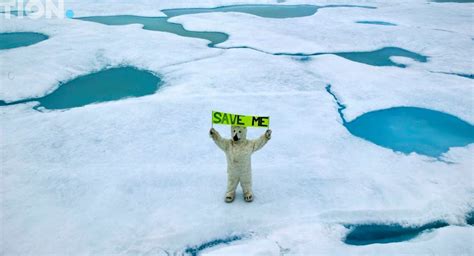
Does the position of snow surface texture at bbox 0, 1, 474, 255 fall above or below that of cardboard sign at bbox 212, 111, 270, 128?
below

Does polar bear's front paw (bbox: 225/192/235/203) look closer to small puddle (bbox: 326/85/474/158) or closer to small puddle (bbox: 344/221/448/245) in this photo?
small puddle (bbox: 344/221/448/245)

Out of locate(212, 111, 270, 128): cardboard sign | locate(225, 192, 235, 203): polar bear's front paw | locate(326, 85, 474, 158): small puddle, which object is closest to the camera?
locate(212, 111, 270, 128): cardboard sign

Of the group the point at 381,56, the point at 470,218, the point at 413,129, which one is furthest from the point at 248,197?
the point at 381,56

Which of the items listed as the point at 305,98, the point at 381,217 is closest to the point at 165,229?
the point at 381,217

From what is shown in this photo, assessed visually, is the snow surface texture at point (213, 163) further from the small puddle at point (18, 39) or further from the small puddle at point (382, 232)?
the small puddle at point (18, 39)

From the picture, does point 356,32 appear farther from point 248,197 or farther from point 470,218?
point 248,197

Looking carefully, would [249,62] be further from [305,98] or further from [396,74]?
[396,74]

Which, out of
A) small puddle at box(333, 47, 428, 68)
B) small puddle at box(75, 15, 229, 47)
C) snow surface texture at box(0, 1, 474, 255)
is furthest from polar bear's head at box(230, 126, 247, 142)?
small puddle at box(75, 15, 229, 47)

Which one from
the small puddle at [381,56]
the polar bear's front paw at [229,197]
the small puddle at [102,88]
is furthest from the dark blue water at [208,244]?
the small puddle at [381,56]
